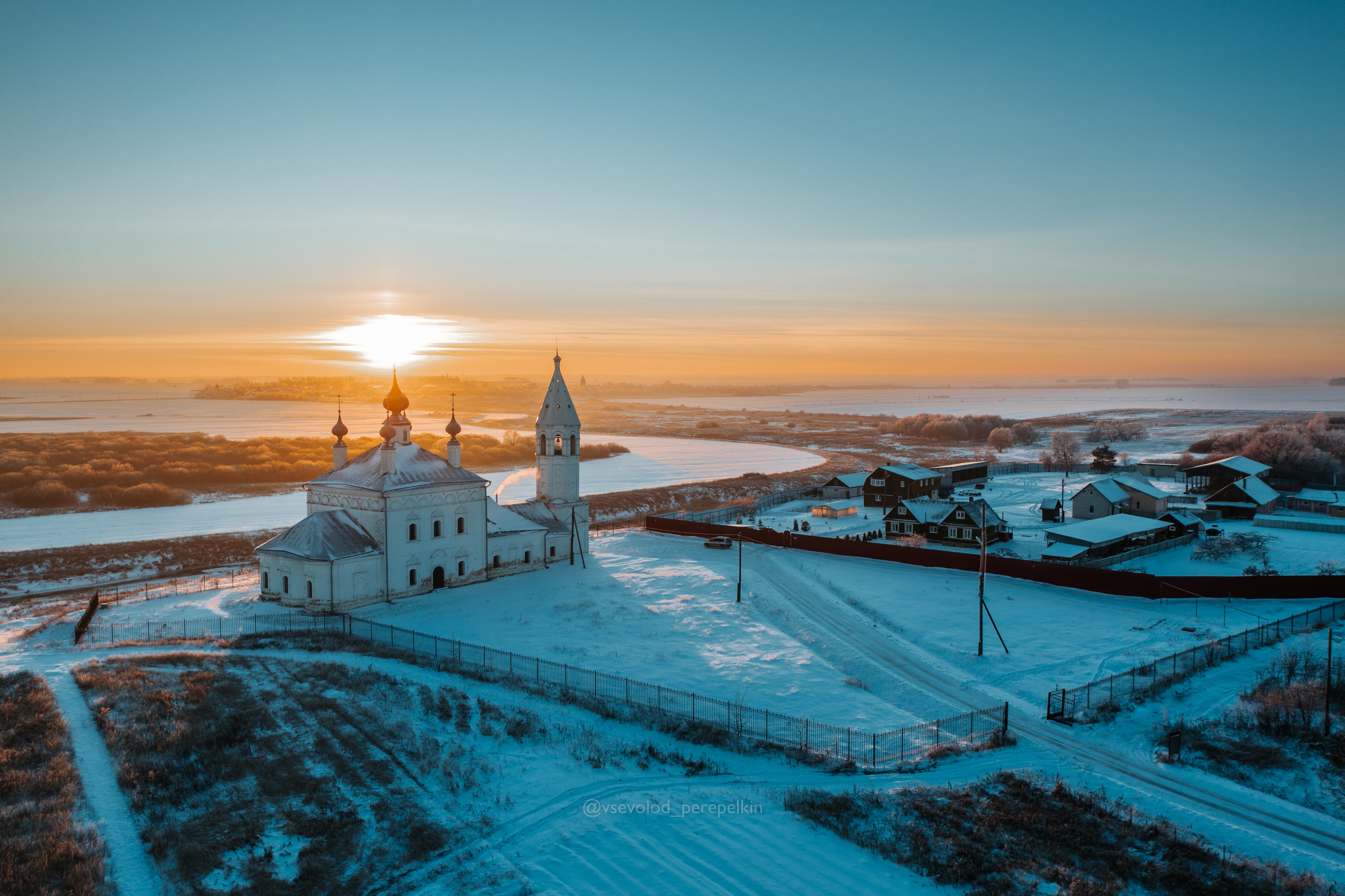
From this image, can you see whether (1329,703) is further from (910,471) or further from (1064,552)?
(910,471)

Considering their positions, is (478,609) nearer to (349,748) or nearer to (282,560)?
(282,560)

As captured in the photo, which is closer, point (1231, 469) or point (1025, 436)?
point (1231, 469)

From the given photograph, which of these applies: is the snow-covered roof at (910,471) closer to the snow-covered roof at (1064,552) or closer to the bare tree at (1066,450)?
the snow-covered roof at (1064,552)

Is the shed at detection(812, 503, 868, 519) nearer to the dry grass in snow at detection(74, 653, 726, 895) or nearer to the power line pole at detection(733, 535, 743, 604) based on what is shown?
the power line pole at detection(733, 535, 743, 604)

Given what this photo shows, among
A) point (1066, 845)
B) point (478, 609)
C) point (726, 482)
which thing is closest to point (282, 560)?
point (478, 609)

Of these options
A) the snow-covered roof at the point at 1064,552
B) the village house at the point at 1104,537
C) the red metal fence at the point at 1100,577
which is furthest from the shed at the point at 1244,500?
the red metal fence at the point at 1100,577

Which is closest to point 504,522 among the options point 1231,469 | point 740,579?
point 740,579
